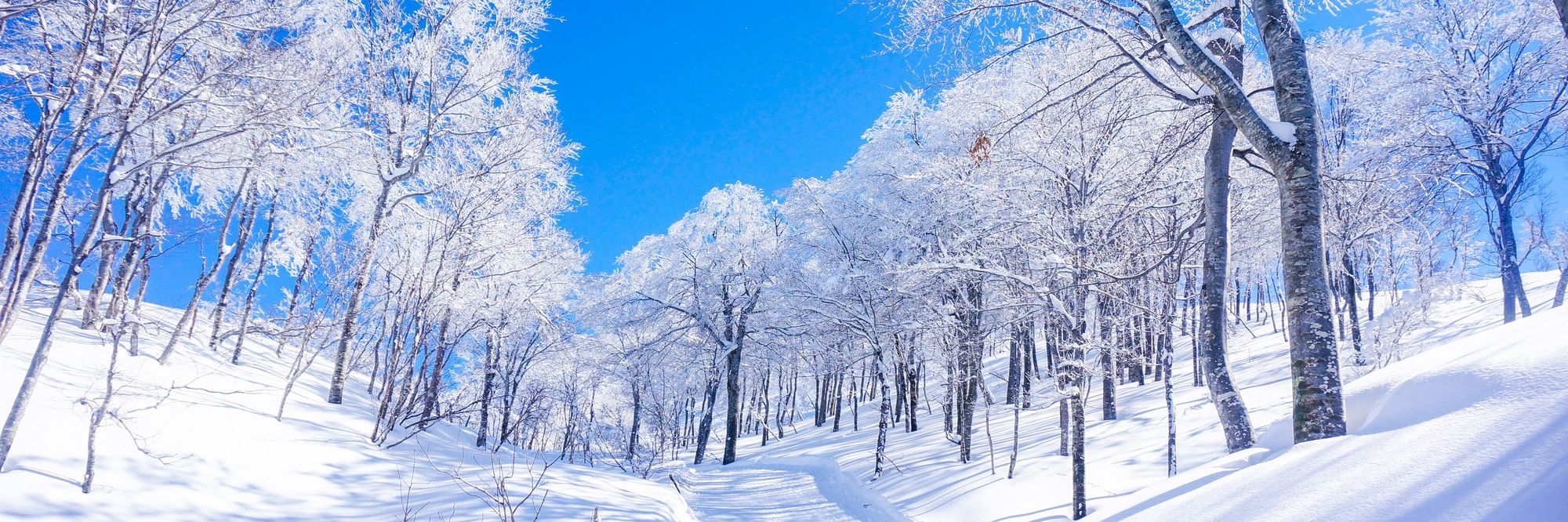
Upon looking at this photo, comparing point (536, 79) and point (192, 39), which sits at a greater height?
point (536, 79)

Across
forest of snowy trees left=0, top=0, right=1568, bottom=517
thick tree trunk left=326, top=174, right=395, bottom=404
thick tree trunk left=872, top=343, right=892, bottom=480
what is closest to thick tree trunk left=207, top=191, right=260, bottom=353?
forest of snowy trees left=0, top=0, right=1568, bottom=517

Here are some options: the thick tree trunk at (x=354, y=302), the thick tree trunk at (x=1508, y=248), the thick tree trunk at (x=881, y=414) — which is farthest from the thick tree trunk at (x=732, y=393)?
the thick tree trunk at (x=1508, y=248)

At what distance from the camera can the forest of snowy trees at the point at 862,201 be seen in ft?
17.1

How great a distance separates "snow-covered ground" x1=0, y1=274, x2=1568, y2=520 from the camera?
176cm

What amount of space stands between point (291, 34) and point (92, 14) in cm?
450

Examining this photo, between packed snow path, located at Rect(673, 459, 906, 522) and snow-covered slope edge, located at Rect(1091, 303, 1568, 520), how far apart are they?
8493mm

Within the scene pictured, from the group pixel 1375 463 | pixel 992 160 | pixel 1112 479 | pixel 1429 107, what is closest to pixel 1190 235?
pixel 992 160

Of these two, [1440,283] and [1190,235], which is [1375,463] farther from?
[1440,283]

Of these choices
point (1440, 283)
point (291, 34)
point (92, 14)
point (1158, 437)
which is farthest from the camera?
point (1440, 283)

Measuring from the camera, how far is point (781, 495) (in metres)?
13.4

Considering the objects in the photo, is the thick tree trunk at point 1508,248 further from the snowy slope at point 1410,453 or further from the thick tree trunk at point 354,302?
the thick tree trunk at point 354,302

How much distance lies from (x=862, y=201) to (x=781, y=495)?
25.4 feet

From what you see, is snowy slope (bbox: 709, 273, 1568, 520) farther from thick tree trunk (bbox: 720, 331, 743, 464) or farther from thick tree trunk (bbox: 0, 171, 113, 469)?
thick tree trunk (bbox: 720, 331, 743, 464)

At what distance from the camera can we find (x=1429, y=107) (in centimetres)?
1090
